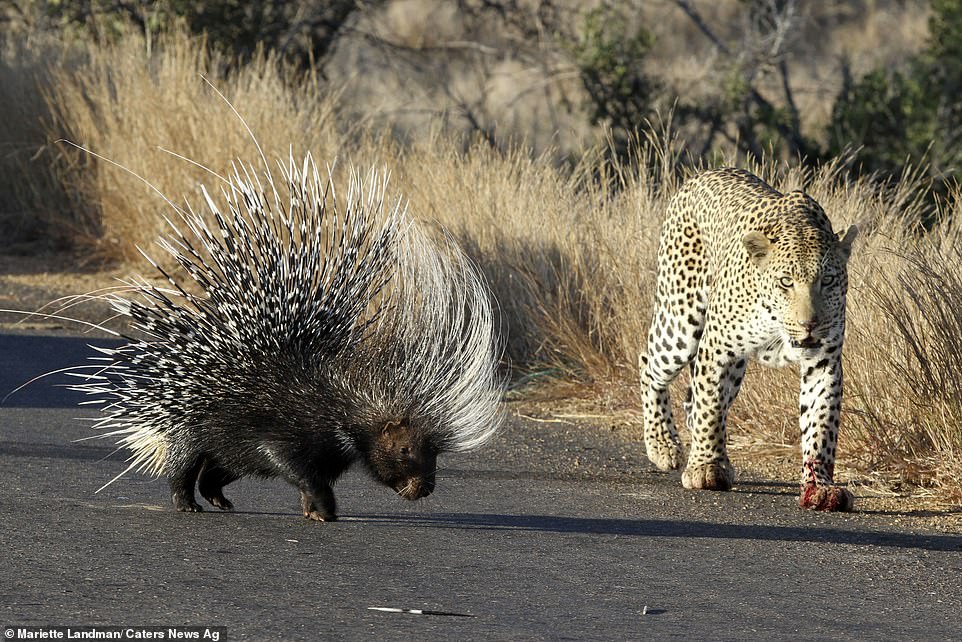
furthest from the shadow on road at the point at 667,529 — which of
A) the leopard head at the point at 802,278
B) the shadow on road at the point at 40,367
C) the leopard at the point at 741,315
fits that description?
the shadow on road at the point at 40,367

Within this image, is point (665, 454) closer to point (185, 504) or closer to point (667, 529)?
point (667, 529)

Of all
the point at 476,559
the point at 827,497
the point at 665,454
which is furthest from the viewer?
the point at 665,454

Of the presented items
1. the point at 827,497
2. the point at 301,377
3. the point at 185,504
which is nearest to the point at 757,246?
the point at 827,497

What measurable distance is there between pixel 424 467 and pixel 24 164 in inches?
407

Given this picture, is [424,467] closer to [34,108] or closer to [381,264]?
[381,264]

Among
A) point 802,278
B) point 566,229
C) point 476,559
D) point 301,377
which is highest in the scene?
point 802,278

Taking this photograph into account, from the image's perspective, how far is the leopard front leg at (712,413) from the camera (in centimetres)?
657

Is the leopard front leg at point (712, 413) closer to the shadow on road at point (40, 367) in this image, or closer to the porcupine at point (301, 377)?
the porcupine at point (301, 377)

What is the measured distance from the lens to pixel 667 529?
595 centimetres

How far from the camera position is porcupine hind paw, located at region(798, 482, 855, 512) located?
6.32 metres

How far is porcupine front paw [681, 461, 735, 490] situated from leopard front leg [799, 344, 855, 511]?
0.43m

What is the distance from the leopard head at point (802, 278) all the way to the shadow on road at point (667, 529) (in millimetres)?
794

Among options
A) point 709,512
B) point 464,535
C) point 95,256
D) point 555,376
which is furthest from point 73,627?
point 95,256

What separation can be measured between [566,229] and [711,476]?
11.4 ft
